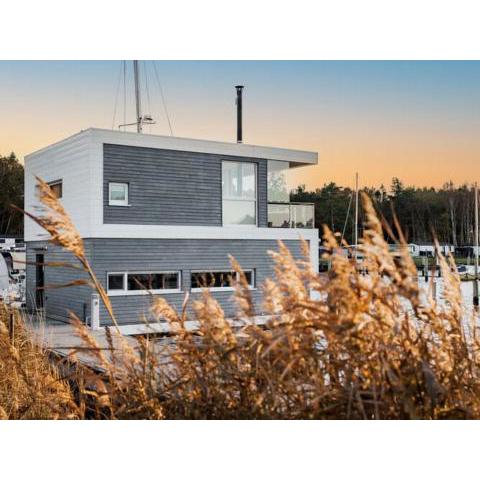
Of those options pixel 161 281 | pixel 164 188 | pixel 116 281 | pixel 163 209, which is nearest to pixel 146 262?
pixel 161 281

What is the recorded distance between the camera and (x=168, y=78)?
5008 mm

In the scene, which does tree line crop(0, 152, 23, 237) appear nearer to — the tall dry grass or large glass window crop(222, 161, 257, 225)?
large glass window crop(222, 161, 257, 225)

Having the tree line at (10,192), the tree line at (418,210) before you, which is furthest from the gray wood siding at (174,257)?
the tree line at (418,210)

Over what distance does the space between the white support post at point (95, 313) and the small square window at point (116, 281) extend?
17.6 inches

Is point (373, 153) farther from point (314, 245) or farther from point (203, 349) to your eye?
point (203, 349)

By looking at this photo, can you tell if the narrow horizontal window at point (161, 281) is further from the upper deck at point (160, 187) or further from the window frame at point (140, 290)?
the upper deck at point (160, 187)

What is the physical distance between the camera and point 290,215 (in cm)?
663

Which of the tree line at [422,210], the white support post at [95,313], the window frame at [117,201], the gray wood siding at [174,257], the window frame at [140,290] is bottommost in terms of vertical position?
the white support post at [95,313]

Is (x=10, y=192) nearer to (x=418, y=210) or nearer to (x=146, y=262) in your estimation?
(x=146, y=262)

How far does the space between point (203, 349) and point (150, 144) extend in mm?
5777

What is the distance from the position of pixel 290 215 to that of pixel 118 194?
1863 mm

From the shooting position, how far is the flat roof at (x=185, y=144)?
6.90 meters

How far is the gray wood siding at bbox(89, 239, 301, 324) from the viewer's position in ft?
20.6
